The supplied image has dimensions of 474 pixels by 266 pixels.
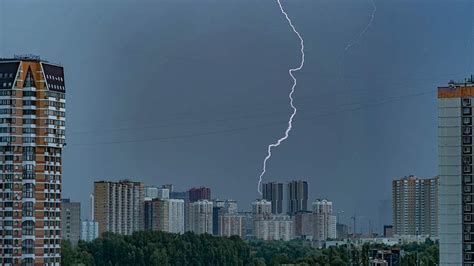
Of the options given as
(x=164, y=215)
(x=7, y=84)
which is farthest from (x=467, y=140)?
(x=164, y=215)

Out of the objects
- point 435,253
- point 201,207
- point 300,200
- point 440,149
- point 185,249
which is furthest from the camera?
point 300,200

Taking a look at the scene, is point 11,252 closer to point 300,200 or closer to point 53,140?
point 53,140

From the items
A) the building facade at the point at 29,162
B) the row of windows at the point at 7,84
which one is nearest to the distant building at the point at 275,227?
the building facade at the point at 29,162

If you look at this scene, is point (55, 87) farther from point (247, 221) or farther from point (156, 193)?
point (247, 221)

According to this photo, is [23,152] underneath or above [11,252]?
above

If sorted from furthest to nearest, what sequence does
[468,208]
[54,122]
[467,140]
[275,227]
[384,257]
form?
[275,227] < [384,257] < [54,122] < [467,140] < [468,208]

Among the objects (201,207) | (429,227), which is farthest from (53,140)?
(201,207)
